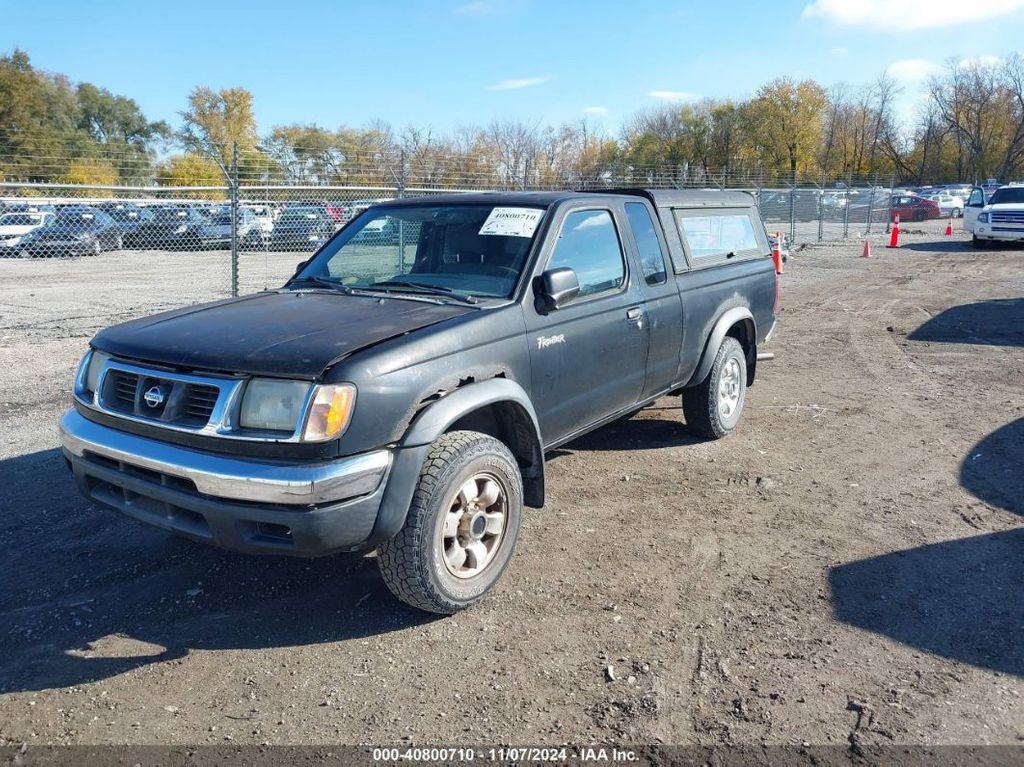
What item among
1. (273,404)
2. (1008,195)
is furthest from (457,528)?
(1008,195)

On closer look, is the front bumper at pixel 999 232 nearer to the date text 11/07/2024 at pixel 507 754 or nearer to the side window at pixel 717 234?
the side window at pixel 717 234

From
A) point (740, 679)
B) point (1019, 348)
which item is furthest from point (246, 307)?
point (1019, 348)

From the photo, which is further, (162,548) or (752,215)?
(752,215)

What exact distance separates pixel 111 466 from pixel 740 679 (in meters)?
2.81

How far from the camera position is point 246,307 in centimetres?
414

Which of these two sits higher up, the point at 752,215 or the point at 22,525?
the point at 752,215

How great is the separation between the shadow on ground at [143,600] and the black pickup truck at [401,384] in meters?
0.52

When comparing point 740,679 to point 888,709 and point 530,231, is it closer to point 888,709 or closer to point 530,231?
point 888,709

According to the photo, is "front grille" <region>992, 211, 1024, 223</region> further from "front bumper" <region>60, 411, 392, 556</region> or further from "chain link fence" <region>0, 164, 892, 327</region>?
"front bumper" <region>60, 411, 392, 556</region>

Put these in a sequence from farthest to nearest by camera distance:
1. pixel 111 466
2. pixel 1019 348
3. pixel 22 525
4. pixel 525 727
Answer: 1. pixel 1019 348
2. pixel 22 525
3. pixel 111 466
4. pixel 525 727

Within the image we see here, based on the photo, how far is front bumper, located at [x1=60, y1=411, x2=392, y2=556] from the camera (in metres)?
3.06

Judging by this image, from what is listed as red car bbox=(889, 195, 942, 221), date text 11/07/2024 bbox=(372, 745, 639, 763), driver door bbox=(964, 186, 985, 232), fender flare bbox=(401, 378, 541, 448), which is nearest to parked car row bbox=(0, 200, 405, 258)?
fender flare bbox=(401, 378, 541, 448)

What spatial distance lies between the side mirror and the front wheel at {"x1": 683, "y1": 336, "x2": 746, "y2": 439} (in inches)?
82.8

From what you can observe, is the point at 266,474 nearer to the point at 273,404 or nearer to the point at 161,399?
the point at 273,404
